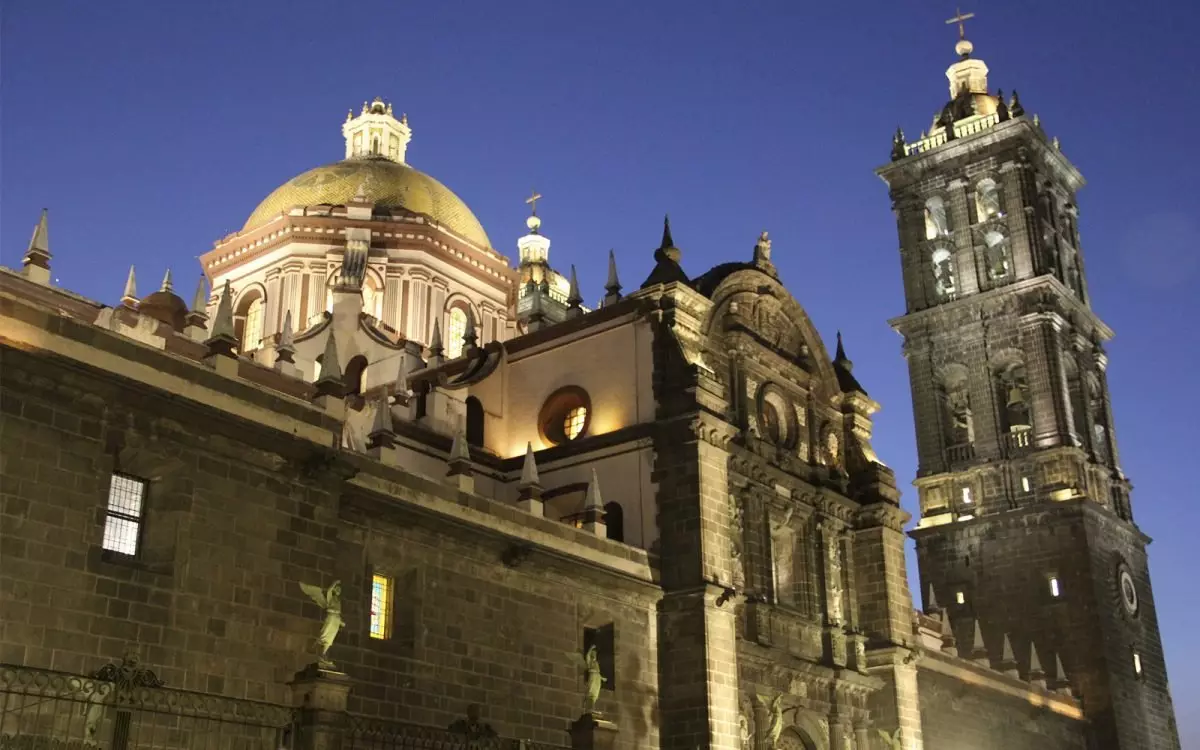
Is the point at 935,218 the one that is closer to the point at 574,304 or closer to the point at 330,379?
the point at 574,304

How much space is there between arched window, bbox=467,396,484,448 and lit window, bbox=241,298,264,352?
11898 mm

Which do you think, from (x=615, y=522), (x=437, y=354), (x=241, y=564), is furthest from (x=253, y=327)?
(x=241, y=564)

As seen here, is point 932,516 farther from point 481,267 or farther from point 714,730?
point 714,730

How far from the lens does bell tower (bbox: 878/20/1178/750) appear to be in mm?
51375

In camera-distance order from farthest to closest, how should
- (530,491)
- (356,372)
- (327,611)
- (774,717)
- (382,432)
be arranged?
1. (356,372)
2. (774,717)
3. (530,491)
4. (382,432)
5. (327,611)

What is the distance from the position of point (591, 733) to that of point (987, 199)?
41.6 meters

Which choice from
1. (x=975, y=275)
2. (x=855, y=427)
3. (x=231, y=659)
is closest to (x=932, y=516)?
(x=975, y=275)

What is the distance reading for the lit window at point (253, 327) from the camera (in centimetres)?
4416

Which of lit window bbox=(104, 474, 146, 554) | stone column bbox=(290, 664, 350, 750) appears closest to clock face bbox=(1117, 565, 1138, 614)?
stone column bbox=(290, 664, 350, 750)

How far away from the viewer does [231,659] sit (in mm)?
19156

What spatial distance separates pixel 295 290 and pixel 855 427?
19187 mm

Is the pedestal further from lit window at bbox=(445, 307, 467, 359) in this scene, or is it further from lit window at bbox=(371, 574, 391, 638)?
lit window at bbox=(445, 307, 467, 359)

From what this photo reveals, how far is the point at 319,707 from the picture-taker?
18984 millimetres

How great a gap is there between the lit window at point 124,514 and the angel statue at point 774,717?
58.9 feet
